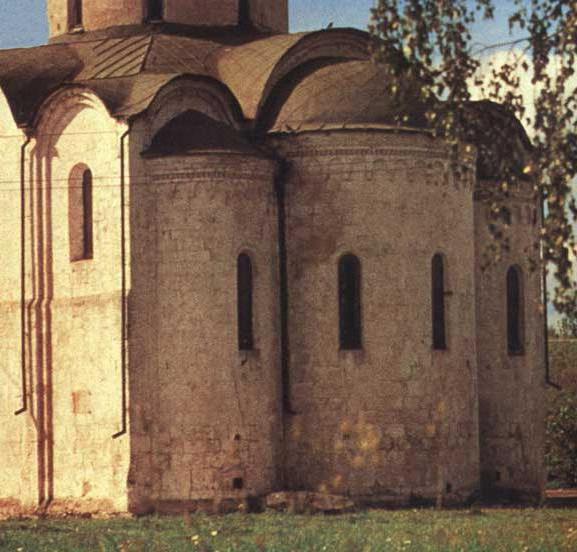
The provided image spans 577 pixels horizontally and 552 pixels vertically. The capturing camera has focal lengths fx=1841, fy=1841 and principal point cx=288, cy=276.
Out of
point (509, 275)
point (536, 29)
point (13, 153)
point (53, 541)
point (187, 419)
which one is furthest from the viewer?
point (509, 275)

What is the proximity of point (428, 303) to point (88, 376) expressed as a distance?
5.51m

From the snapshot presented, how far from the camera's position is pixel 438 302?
97.9 ft

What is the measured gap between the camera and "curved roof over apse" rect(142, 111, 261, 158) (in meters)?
28.4

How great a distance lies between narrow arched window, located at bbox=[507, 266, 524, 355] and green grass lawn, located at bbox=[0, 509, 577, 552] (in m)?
4.22

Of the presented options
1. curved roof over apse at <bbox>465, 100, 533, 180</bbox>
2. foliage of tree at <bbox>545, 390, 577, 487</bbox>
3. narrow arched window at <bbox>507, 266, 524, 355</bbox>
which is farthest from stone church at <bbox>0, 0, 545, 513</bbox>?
curved roof over apse at <bbox>465, 100, 533, 180</bbox>

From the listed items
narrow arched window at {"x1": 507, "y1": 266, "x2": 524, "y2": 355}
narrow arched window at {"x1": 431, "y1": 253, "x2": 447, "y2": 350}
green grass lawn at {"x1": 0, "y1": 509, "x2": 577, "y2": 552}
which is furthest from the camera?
narrow arched window at {"x1": 507, "y1": 266, "x2": 524, "y2": 355}

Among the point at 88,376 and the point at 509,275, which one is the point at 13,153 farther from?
the point at 509,275

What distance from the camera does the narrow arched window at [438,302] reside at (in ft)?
97.6

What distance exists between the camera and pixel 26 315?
29641 mm

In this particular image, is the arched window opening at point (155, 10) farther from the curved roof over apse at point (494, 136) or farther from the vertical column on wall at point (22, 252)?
the curved roof over apse at point (494, 136)

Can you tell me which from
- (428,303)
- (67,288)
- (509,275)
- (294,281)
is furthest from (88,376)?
(509,275)

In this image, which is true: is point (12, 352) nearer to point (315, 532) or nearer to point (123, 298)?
point (123, 298)

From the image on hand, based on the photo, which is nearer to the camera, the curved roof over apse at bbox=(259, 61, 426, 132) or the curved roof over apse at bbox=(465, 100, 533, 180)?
the curved roof over apse at bbox=(465, 100, 533, 180)

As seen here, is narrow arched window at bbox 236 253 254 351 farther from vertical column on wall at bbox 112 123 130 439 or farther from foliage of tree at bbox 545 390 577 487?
foliage of tree at bbox 545 390 577 487
